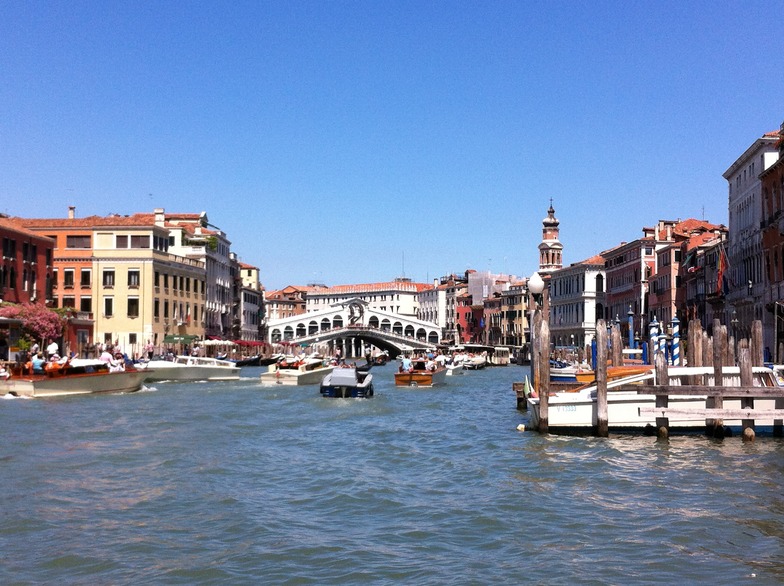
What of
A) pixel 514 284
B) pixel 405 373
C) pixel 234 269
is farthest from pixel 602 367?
pixel 514 284

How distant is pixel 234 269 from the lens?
68250mm

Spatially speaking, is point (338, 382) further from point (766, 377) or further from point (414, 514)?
point (414, 514)

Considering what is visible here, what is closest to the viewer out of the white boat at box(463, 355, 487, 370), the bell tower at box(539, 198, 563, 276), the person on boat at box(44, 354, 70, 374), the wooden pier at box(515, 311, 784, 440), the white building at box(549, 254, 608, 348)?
the wooden pier at box(515, 311, 784, 440)

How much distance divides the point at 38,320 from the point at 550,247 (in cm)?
5649

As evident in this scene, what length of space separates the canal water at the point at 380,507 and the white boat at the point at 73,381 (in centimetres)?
563

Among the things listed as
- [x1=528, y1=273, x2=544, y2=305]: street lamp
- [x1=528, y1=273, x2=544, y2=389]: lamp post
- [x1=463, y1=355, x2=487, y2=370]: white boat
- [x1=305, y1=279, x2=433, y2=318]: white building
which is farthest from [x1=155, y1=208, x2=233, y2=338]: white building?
[x1=305, y1=279, x2=433, y2=318]: white building

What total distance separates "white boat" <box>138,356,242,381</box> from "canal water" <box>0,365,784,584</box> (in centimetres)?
1758

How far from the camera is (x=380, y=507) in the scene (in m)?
9.95

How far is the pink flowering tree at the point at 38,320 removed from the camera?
33744 millimetres

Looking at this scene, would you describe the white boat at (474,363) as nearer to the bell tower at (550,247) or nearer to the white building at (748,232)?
the white building at (748,232)

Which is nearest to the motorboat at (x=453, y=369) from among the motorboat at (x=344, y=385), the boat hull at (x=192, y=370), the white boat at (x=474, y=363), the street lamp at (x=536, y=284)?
the white boat at (x=474, y=363)

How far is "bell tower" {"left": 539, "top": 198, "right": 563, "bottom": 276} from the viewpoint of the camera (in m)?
84.9

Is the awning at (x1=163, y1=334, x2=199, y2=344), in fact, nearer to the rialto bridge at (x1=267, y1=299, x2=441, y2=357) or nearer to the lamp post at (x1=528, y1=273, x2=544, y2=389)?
the lamp post at (x1=528, y1=273, x2=544, y2=389)

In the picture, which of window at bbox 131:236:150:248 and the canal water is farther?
window at bbox 131:236:150:248
